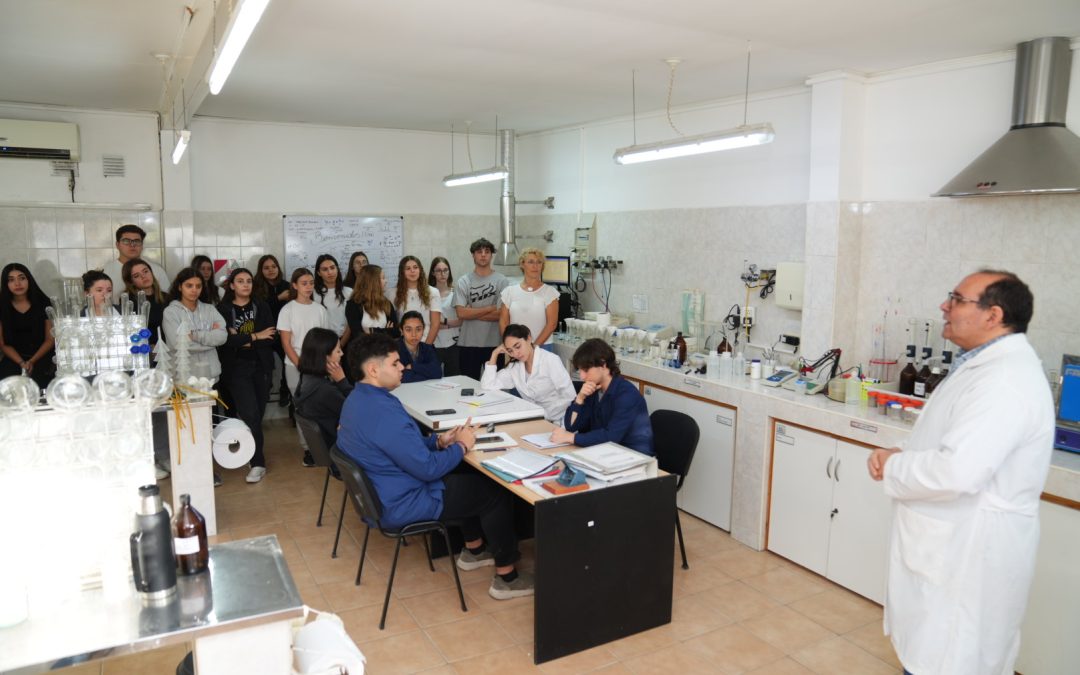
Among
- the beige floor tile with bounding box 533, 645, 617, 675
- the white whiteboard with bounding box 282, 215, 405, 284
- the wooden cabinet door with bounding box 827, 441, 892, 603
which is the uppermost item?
the white whiteboard with bounding box 282, 215, 405, 284

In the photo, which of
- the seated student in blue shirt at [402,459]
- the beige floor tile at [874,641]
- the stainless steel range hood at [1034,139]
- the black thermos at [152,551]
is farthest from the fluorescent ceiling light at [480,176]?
the black thermos at [152,551]

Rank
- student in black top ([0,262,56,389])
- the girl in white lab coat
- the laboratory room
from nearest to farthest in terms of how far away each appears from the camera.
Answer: the laboratory room, the girl in white lab coat, student in black top ([0,262,56,389])

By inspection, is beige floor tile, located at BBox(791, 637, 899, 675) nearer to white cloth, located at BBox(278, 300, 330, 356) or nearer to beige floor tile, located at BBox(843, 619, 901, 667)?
beige floor tile, located at BBox(843, 619, 901, 667)

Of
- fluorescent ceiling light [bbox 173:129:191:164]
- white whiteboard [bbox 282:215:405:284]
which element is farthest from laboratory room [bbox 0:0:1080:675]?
white whiteboard [bbox 282:215:405:284]

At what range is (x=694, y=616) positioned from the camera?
3.56 m

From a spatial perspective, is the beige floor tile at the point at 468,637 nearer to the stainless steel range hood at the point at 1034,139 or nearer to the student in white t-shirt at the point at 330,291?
the stainless steel range hood at the point at 1034,139

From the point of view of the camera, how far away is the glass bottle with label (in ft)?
6.57

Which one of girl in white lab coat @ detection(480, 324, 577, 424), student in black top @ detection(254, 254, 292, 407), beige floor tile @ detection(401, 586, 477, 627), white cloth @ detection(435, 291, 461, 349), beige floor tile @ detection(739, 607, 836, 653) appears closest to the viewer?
beige floor tile @ detection(739, 607, 836, 653)

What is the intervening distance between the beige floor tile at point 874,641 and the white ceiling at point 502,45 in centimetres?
278

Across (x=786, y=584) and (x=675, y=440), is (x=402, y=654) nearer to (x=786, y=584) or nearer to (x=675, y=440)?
(x=675, y=440)

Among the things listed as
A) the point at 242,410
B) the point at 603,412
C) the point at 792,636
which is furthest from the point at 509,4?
the point at 242,410

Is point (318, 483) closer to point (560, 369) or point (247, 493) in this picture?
point (247, 493)

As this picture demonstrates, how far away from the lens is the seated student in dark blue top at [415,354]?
5211 millimetres

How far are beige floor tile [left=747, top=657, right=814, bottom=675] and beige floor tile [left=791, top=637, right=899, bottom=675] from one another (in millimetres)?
31
